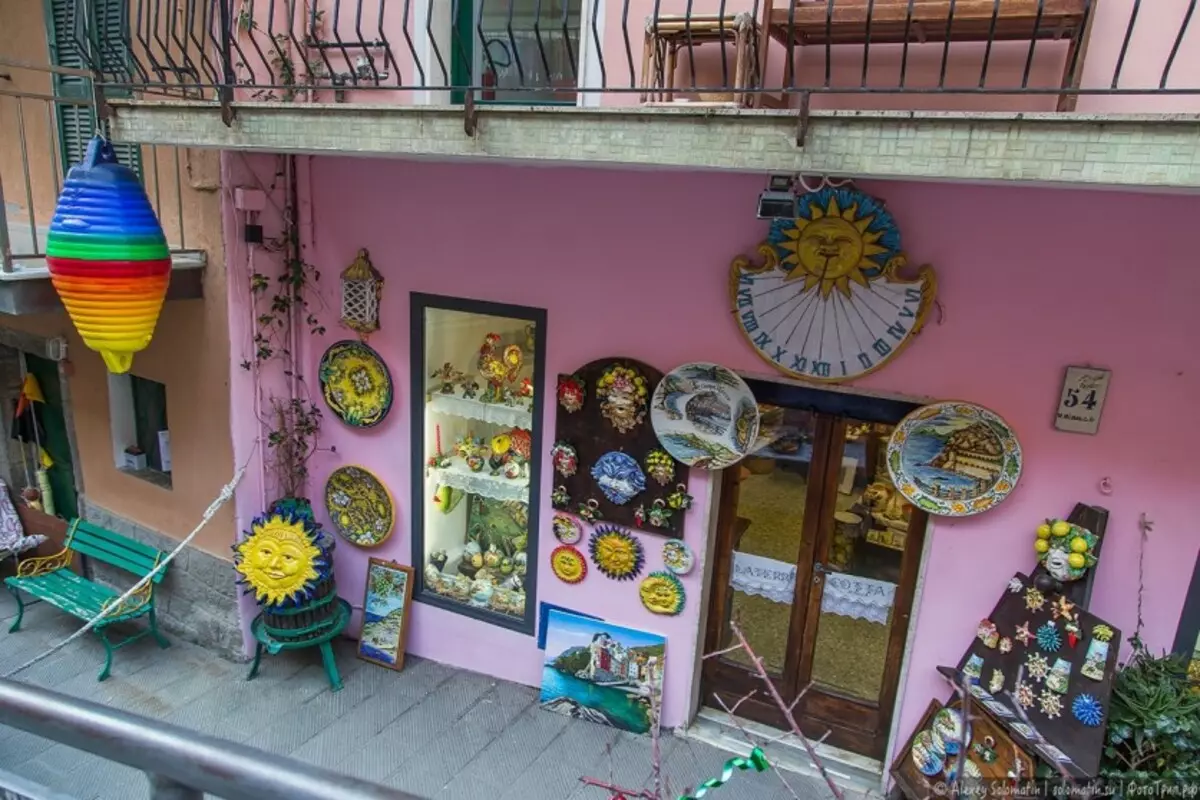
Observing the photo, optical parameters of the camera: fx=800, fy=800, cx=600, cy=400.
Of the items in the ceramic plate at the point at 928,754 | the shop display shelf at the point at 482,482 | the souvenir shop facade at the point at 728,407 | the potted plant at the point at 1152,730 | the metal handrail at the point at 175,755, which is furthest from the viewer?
the shop display shelf at the point at 482,482

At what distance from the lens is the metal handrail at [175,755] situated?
100cm

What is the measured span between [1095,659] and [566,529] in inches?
112

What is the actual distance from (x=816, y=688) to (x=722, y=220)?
2828 millimetres

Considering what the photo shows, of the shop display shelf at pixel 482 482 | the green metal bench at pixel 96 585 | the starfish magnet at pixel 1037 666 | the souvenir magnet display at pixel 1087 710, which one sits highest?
the shop display shelf at pixel 482 482

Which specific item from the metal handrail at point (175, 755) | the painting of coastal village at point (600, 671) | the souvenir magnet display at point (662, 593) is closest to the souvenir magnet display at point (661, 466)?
the souvenir magnet display at point (662, 593)

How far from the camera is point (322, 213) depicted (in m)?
5.24

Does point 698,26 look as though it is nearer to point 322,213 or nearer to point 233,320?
point 322,213

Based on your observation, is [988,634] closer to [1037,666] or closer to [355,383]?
[1037,666]

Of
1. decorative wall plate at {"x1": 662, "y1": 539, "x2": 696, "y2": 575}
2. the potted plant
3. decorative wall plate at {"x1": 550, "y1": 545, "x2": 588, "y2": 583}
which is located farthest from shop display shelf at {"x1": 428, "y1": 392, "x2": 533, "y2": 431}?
the potted plant

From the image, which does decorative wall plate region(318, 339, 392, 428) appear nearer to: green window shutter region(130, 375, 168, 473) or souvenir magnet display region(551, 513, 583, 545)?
souvenir magnet display region(551, 513, 583, 545)

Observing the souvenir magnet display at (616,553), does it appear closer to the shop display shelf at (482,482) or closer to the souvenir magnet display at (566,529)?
the souvenir magnet display at (566,529)

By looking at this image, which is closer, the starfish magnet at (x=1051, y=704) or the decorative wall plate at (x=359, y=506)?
the starfish magnet at (x=1051, y=704)

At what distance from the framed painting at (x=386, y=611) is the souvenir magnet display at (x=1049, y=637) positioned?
384cm

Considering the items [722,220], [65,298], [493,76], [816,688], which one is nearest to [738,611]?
[816,688]
